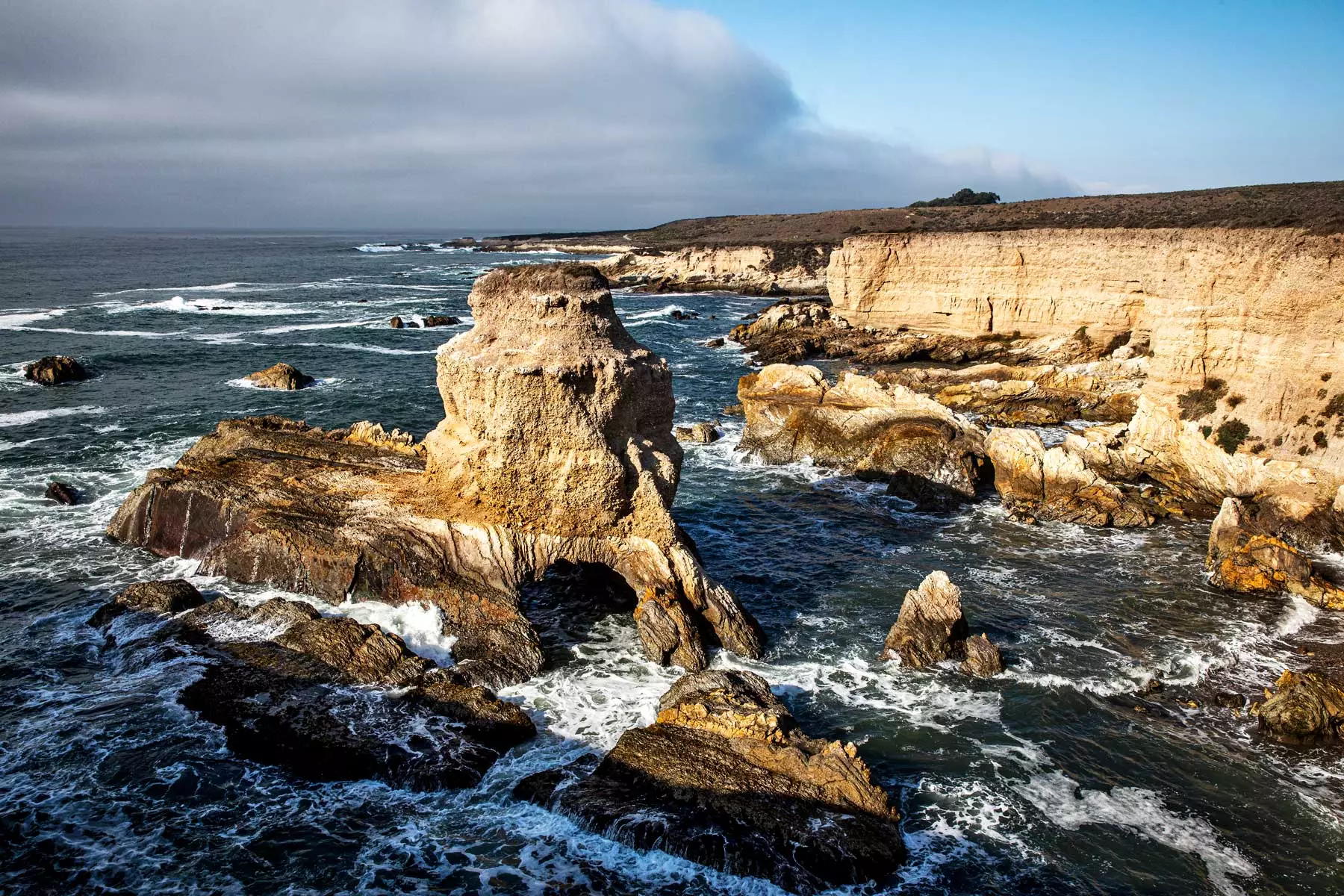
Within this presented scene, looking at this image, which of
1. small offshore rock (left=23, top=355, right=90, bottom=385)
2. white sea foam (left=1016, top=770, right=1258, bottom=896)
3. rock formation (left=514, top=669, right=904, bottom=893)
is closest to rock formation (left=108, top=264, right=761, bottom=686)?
rock formation (left=514, top=669, right=904, bottom=893)

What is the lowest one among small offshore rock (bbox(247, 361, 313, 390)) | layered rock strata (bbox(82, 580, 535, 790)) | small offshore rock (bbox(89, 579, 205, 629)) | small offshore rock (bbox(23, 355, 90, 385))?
layered rock strata (bbox(82, 580, 535, 790))

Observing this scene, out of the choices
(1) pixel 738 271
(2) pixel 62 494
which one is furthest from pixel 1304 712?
(1) pixel 738 271

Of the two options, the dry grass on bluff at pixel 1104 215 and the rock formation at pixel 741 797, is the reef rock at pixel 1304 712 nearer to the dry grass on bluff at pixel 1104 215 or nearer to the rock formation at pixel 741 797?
the rock formation at pixel 741 797

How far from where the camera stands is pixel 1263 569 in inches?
685

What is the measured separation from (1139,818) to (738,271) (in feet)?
269

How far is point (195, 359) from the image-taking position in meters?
42.8

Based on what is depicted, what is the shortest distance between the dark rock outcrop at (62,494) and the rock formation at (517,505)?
7.12 metres

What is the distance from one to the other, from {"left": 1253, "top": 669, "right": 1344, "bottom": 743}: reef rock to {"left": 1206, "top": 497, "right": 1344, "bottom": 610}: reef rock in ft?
15.9

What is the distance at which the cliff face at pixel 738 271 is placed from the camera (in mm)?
82938

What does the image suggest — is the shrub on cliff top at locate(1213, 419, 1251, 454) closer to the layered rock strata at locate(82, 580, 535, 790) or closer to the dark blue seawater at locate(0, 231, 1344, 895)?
the dark blue seawater at locate(0, 231, 1344, 895)

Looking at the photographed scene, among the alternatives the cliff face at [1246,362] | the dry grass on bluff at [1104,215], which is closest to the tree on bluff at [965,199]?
the dry grass on bluff at [1104,215]

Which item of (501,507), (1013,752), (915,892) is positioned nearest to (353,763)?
(501,507)

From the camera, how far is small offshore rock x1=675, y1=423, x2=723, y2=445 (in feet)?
96.5

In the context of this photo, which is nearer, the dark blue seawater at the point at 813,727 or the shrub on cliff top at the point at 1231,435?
the dark blue seawater at the point at 813,727
